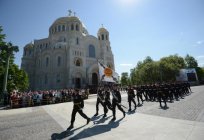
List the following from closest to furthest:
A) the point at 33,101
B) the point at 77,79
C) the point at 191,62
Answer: the point at 33,101 → the point at 77,79 → the point at 191,62

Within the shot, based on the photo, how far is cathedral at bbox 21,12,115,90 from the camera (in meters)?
40.3

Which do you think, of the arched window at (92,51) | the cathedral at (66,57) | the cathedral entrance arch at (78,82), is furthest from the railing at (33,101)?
the arched window at (92,51)

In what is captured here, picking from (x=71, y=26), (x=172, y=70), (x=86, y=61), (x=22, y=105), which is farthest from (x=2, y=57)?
(x=172, y=70)

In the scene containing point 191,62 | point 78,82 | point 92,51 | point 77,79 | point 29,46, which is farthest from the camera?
point 191,62

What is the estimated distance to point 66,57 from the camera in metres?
41.6

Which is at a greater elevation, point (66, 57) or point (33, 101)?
point (66, 57)

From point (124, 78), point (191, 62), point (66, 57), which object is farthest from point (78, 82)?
point (191, 62)

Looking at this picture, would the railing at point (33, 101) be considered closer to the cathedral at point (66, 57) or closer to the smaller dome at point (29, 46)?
the cathedral at point (66, 57)

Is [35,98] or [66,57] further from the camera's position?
[66,57]

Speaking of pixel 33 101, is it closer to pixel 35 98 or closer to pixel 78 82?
pixel 35 98

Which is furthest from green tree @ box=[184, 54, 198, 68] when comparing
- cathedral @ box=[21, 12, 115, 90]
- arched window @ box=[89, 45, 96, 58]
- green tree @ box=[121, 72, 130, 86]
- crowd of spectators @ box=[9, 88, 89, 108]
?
crowd of spectators @ box=[9, 88, 89, 108]

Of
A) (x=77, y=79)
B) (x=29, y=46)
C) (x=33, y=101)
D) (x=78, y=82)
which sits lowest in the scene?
(x=33, y=101)

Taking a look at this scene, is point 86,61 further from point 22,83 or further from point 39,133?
point 39,133

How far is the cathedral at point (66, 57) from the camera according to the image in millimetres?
40344
